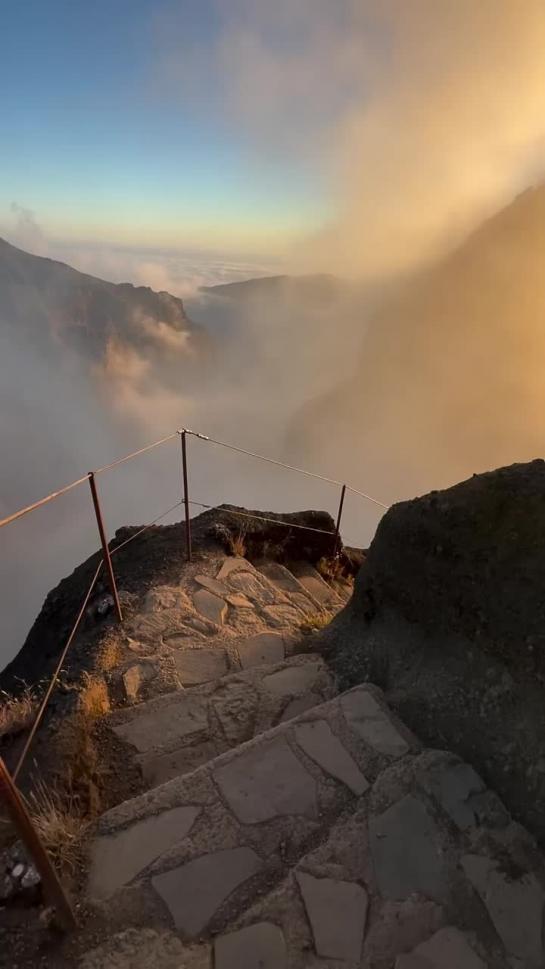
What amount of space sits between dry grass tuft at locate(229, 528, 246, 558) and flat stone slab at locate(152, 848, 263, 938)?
3.80 meters

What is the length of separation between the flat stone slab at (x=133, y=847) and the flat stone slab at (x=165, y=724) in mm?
758

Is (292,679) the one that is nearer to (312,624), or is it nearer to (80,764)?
(312,624)

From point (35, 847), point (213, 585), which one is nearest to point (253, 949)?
point (35, 847)

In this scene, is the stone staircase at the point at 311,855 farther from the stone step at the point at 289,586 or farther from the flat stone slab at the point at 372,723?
the stone step at the point at 289,586

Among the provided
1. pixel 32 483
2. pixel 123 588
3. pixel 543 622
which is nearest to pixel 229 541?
pixel 123 588

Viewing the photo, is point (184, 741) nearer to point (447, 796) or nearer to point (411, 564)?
point (447, 796)

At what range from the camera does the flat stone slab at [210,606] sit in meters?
4.61

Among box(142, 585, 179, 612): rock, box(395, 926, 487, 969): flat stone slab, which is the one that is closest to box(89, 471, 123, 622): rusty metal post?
box(142, 585, 179, 612): rock

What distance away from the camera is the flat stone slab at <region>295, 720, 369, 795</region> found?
2.59 m

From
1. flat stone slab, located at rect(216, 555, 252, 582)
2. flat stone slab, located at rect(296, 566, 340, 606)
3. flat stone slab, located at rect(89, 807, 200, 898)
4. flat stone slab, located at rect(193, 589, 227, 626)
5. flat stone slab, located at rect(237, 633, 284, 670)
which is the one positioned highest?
flat stone slab, located at rect(216, 555, 252, 582)

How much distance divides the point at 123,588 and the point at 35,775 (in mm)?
2288

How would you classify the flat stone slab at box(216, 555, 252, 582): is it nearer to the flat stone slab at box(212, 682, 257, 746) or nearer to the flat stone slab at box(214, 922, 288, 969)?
the flat stone slab at box(212, 682, 257, 746)

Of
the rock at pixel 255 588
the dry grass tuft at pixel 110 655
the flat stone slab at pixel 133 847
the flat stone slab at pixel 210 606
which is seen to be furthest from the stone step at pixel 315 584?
the flat stone slab at pixel 133 847

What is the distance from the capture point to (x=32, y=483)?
97188 mm
